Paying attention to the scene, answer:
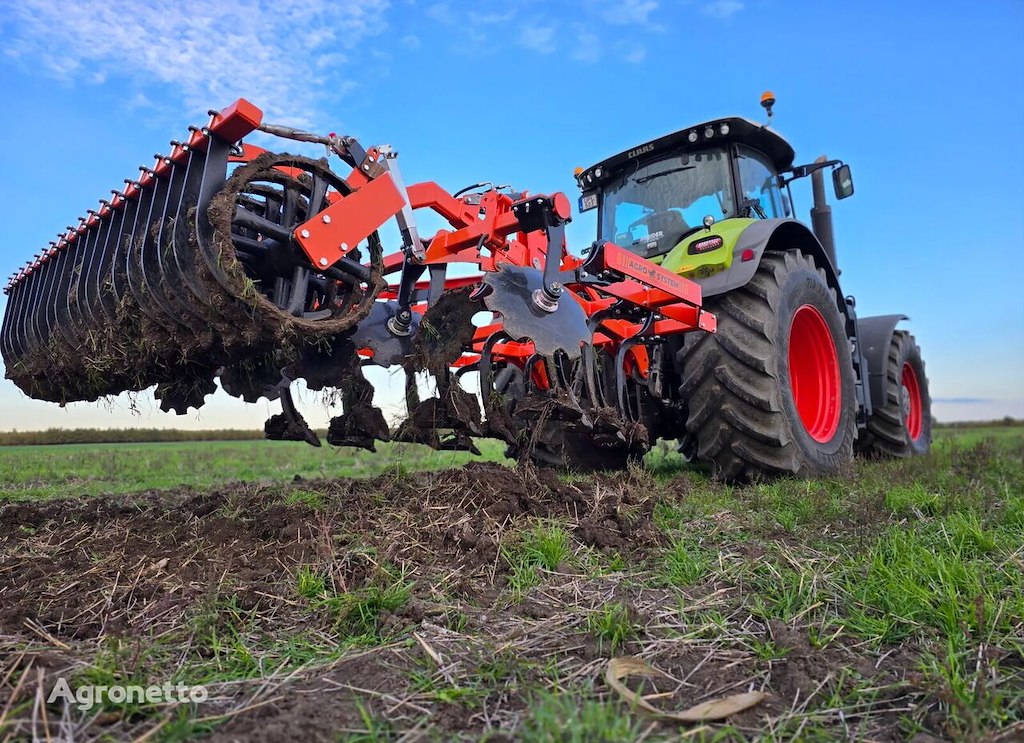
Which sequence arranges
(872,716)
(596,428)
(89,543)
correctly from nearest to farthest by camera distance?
(872,716) → (89,543) → (596,428)

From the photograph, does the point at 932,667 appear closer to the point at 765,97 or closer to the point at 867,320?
the point at 765,97

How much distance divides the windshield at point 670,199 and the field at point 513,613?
7.99ft

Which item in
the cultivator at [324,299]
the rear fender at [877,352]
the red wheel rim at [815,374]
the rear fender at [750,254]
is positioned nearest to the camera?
the cultivator at [324,299]

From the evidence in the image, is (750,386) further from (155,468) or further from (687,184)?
(155,468)

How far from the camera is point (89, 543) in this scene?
296 cm

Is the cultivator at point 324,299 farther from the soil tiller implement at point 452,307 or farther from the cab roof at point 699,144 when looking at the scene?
the cab roof at point 699,144

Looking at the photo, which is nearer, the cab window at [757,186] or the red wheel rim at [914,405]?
the cab window at [757,186]

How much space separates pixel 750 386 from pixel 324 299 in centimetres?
248

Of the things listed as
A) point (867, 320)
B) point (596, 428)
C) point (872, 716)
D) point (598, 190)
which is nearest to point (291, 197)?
point (596, 428)

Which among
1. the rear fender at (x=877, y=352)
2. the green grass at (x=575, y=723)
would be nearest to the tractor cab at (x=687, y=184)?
the rear fender at (x=877, y=352)

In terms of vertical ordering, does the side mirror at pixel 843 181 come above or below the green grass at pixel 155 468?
above

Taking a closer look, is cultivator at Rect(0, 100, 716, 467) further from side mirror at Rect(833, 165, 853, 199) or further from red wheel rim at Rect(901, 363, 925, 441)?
red wheel rim at Rect(901, 363, 925, 441)

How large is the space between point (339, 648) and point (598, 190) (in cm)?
475

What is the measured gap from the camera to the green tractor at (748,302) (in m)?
4.23
